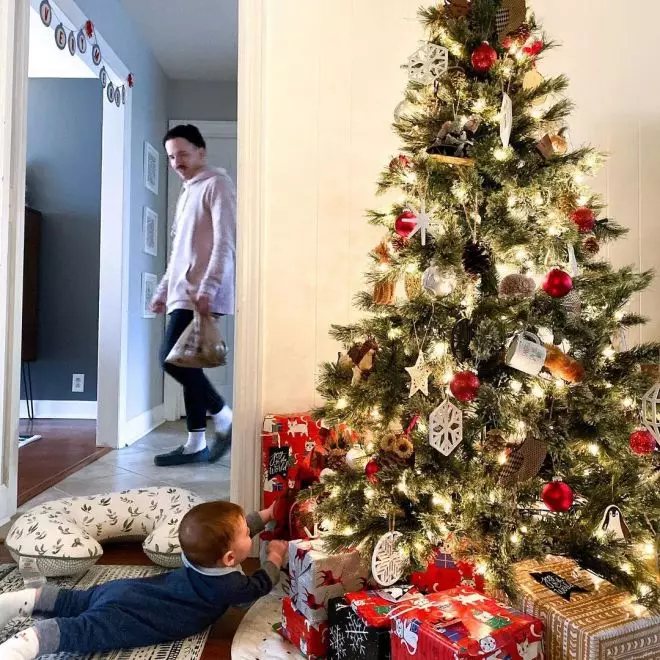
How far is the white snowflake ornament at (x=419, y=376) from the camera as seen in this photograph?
1.39m

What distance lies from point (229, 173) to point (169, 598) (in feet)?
11.6

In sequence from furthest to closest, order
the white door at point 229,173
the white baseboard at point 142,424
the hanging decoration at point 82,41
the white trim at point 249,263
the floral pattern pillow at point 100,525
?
the white door at point 229,173, the white baseboard at point 142,424, the hanging decoration at point 82,41, the white trim at point 249,263, the floral pattern pillow at point 100,525

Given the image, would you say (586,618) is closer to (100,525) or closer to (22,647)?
(22,647)

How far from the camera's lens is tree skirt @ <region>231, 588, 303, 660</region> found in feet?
4.53

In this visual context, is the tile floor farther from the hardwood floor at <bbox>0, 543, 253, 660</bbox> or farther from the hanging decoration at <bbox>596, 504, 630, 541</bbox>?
the hanging decoration at <bbox>596, 504, 630, 541</bbox>

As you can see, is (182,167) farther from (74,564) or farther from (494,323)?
(494,323)

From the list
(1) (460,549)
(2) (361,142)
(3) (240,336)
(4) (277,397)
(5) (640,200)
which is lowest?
(1) (460,549)

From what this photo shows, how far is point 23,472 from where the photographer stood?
2922 millimetres

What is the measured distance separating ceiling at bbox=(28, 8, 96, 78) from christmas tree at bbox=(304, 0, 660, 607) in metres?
3.12

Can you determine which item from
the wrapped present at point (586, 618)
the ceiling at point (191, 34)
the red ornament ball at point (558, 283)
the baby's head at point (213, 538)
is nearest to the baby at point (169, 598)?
the baby's head at point (213, 538)

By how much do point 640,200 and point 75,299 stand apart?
12.6 ft

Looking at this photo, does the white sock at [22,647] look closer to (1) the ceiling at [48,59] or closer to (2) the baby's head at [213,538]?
(2) the baby's head at [213,538]

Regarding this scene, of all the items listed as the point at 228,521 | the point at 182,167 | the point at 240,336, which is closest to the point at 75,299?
the point at 182,167

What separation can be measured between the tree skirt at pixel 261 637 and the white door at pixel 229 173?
2769 mm
